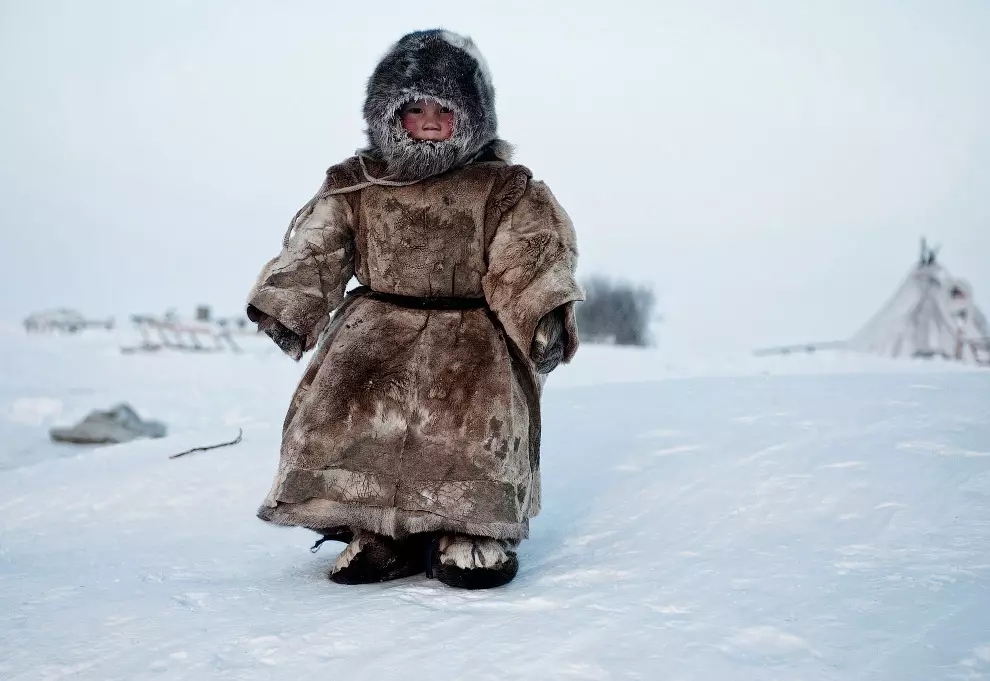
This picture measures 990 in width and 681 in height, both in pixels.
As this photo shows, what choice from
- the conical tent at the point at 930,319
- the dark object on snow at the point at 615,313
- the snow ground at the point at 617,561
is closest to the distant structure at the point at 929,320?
the conical tent at the point at 930,319

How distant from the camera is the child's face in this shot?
2164mm

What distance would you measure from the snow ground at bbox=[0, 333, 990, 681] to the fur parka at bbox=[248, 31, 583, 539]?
0.20m

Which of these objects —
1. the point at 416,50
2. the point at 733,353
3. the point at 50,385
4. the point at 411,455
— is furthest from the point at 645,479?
the point at 733,353

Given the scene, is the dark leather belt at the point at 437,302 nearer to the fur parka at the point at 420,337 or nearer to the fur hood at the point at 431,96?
the fur parka at the point at 420,337

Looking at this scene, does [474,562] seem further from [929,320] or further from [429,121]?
[929,320]

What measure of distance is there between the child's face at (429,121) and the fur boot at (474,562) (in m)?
0.98

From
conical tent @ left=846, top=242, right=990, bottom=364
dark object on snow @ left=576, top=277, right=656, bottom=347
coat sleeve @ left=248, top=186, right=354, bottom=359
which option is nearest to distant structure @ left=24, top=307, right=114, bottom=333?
dark object on snow @ left=576, top=277, right=656, bottom=347

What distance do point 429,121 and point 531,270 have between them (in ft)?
1.57

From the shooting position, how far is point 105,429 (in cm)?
600

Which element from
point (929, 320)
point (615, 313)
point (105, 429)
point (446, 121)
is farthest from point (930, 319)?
point (446, 121)

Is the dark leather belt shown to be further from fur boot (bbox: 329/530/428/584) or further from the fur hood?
fur boot (bbox: 329/530/428/584)

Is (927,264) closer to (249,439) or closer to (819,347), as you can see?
(819,347)

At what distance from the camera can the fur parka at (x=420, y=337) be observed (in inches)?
76.7

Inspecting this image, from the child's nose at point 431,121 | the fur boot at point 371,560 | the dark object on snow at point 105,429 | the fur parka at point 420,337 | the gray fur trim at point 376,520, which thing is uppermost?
the child's nose at point 431,121
